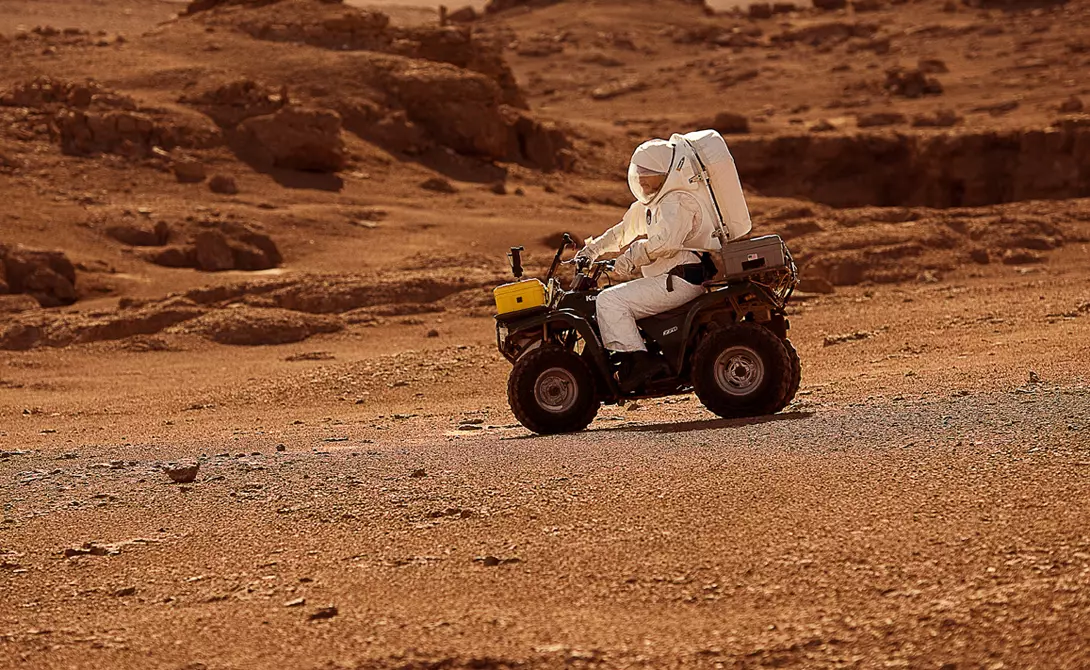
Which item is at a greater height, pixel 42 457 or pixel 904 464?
pixel 904 464

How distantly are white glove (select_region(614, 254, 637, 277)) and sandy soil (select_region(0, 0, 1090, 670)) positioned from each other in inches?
35.0

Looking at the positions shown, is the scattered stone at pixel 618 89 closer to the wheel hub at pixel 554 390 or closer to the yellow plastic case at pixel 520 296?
the yellow plastic case at pixel 520 296

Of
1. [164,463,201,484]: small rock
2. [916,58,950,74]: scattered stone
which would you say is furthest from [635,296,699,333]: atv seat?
[916,58,950,74]: scattered stone

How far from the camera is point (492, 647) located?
442 centimetres

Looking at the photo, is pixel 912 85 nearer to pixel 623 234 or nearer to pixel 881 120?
pixel 881 120

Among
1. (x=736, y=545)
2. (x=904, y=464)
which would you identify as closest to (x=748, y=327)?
(x=904, y=464)

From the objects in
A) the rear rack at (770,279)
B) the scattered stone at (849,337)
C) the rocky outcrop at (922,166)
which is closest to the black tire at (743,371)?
the rear rack at (770,279)

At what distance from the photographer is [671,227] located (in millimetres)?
7891

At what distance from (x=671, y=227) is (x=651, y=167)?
1.11ft

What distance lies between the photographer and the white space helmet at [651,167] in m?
7.90

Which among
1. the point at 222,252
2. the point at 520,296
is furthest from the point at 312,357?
the point at 520,296

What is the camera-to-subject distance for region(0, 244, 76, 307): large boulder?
18344 mm

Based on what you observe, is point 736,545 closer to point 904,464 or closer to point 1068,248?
point 904,464

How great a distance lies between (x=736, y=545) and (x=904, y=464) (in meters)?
1.14
